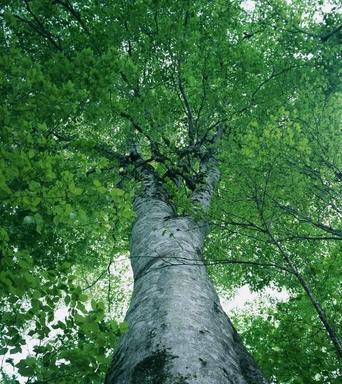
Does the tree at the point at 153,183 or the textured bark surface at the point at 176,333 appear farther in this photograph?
the tree at the point at 153,183

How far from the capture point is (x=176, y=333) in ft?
9.27

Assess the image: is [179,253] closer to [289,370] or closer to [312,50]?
[289,370]

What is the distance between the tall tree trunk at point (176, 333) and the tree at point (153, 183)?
0.05 ft

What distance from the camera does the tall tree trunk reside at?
2480 mm

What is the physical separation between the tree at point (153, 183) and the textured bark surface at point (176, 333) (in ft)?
0.05

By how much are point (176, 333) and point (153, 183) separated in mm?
4053

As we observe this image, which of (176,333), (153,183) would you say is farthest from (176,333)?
(153,183)

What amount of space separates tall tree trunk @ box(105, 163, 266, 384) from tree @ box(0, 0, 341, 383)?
0.01m

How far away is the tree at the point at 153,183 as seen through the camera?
2717 millimetres

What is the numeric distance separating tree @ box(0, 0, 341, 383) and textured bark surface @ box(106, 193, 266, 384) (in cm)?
1

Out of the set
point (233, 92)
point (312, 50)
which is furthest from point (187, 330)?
point (312, 50)

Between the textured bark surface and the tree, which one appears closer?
the textured bark surface

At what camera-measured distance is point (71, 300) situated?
111 inches

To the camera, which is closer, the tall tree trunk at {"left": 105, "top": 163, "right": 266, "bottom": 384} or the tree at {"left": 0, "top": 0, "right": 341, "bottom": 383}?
the tall tree trunk at {"left": 105, "top": 163, "right": 266, "bottom": 384}
